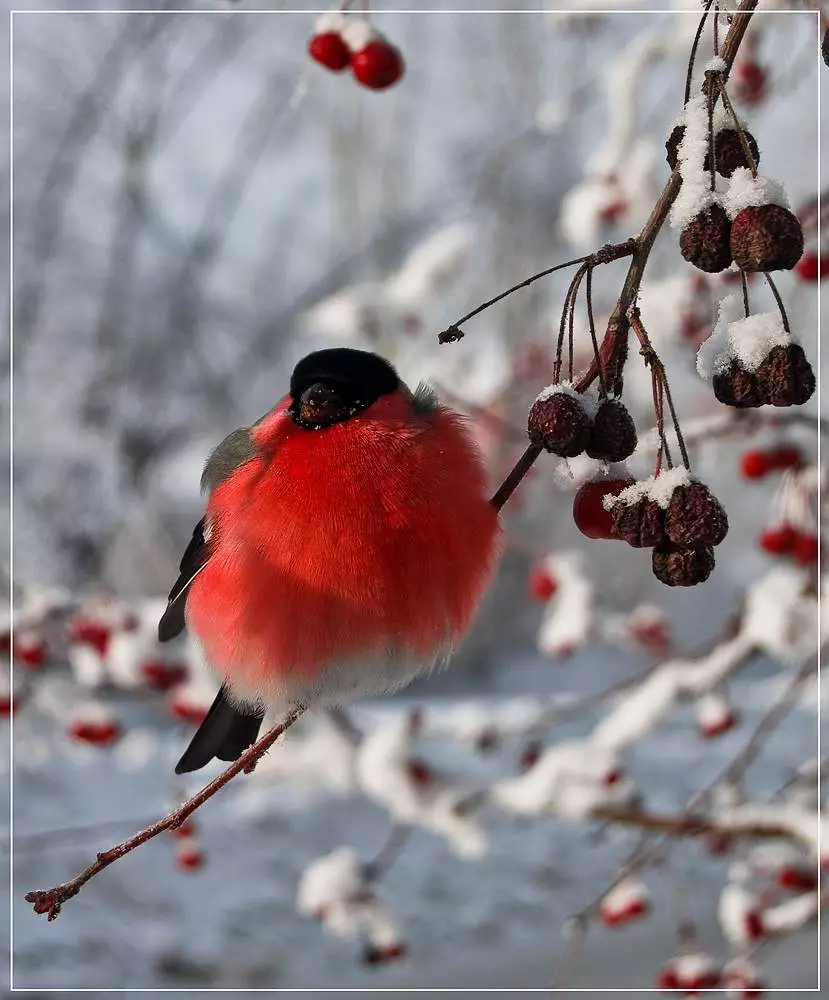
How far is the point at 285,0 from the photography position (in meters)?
1.75

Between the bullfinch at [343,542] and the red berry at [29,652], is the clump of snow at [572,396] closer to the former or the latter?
the bullfinch at [343,542]

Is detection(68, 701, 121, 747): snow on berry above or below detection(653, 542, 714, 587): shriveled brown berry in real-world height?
below

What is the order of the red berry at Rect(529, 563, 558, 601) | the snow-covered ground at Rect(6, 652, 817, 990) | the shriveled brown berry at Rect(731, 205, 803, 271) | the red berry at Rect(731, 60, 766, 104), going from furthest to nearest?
the snow-covered ground at Rect(6, 652, 817, 990) < the red berry at Rect(529, 563, 558, 601) < the red berry at Rect(731, 60, 766, 104) < the shriveled brown berry at Rect(731, 205, 803, 271)

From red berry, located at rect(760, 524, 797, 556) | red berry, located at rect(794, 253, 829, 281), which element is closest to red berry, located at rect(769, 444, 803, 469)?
red berry, located at rect(760, 524, 797, 556)

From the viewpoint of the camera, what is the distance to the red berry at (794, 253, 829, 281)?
166 cm

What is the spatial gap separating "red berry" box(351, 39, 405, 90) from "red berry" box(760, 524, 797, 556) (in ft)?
3.87

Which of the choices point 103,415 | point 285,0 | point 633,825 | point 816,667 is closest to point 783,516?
point 816,667

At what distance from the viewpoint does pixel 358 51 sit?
1463 mm

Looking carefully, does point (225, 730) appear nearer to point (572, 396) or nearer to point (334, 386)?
point (334, 386)

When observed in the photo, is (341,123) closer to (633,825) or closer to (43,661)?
(43,661)

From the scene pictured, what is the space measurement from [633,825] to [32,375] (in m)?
6.23

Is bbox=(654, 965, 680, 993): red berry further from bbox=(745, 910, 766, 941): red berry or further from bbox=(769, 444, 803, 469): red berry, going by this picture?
bbox=(769, 444, 803, 469): red berry

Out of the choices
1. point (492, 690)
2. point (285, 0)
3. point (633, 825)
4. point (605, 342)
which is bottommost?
point (492, 690)

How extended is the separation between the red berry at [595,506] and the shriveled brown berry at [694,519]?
0.10 m
